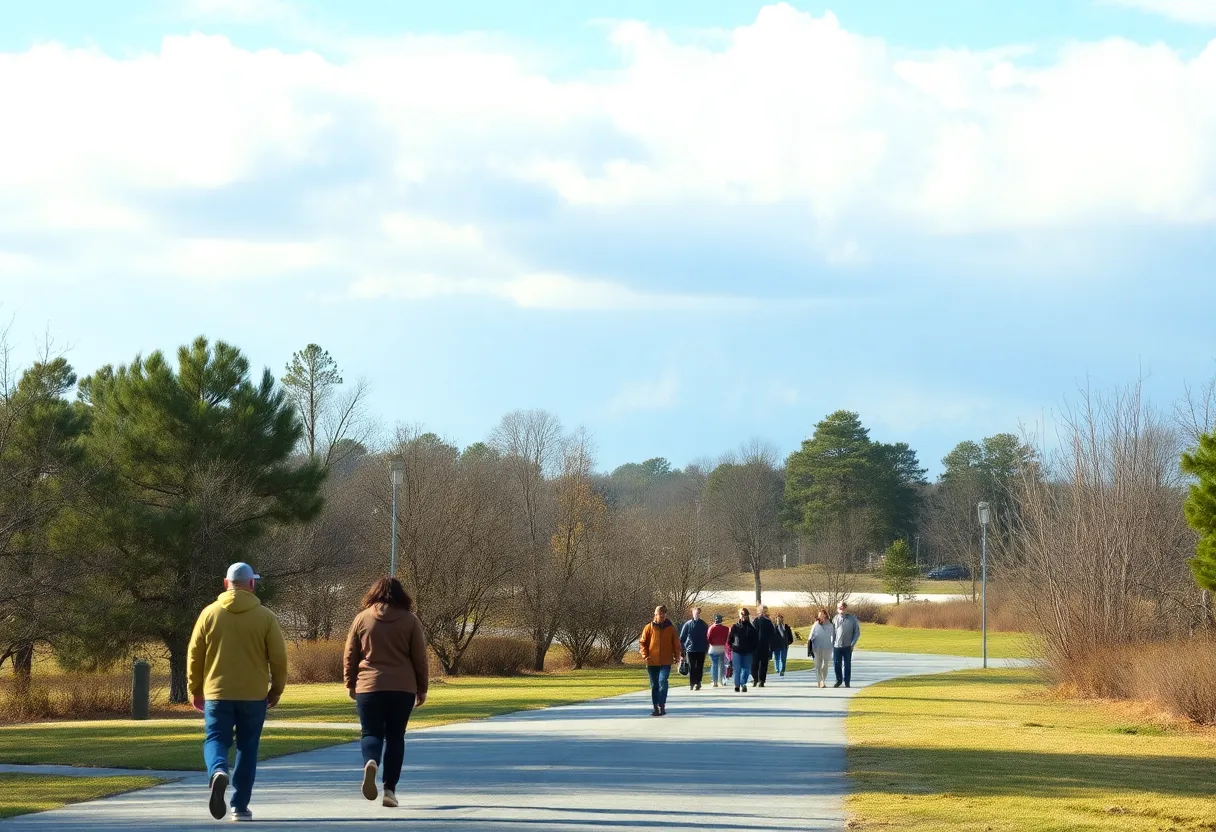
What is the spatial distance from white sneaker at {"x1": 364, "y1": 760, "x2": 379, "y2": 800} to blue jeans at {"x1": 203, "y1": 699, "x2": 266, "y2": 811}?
0.83 m

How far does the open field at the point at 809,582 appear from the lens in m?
82.6

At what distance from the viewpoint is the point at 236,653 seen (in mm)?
10031

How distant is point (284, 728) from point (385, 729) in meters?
9.41

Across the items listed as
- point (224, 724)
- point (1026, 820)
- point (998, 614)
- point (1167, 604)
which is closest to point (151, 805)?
point (224, 724)

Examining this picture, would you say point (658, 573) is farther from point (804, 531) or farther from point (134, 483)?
point (804, 531)

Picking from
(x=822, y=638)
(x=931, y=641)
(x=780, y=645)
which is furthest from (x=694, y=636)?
(x=931, y=641)

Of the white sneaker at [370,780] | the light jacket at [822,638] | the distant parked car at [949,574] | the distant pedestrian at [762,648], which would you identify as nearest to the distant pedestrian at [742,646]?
the distant pedestrian at [762,648]

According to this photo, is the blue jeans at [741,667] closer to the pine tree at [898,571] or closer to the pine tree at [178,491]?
the pine tree at [178,491]

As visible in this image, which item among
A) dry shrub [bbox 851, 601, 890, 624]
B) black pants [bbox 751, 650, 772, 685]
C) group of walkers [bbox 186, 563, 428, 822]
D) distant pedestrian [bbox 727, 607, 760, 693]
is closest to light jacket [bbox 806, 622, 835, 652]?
black pants [bbox 751, 650, 772, 685]

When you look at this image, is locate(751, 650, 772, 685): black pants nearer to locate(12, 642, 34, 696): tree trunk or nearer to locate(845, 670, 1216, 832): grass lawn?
locate(845, 670, 1216, 832): grass lawn

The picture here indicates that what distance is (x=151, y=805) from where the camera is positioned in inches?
435

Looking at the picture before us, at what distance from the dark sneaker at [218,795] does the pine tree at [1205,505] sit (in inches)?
698

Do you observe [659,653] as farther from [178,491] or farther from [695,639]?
[178,491]

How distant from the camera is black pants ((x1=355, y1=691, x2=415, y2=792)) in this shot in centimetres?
1058
